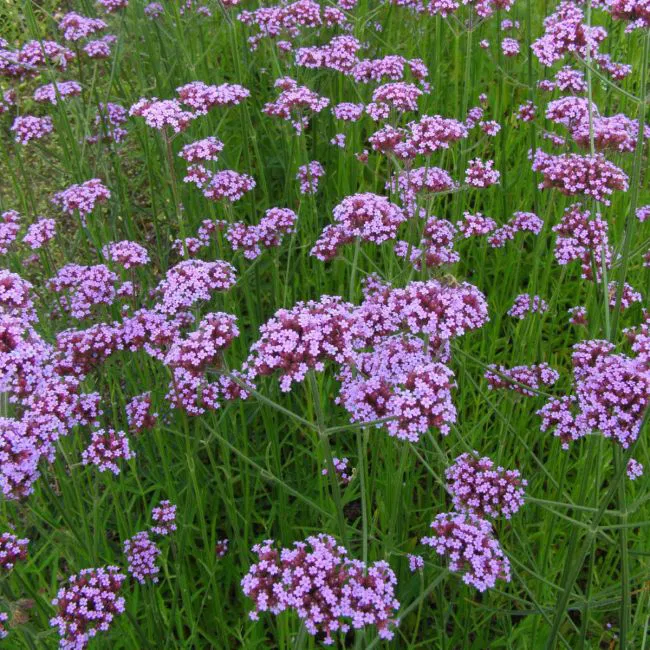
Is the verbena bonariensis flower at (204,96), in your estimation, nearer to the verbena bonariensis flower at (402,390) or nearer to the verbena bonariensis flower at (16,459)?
the verbena bonariensis flower at (402,390)

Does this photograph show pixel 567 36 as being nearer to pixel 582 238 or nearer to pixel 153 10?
pixel 582 238

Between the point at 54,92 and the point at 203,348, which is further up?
the point at 54,92

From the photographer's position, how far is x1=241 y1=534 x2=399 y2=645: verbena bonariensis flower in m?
1.88

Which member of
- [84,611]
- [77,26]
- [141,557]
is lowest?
[141,557]

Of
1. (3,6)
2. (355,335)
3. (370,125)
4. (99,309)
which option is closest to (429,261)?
(355,335)

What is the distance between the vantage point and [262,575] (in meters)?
2.05

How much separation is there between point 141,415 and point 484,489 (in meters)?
1.45

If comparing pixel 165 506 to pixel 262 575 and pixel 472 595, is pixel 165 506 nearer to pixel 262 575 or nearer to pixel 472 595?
pixel 262 575

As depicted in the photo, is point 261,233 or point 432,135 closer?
point 432,135

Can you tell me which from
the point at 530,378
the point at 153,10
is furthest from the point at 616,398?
the point at 153,10

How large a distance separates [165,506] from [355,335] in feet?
4.35

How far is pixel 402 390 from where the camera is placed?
2.19m

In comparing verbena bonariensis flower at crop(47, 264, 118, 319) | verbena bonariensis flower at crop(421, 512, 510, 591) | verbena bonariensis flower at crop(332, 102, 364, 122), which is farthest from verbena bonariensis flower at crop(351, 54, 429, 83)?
verbena bonariensis flower at crop(421, 512, 510, 591)

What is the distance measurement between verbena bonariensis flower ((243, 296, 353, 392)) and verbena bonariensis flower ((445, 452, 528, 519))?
701mm
